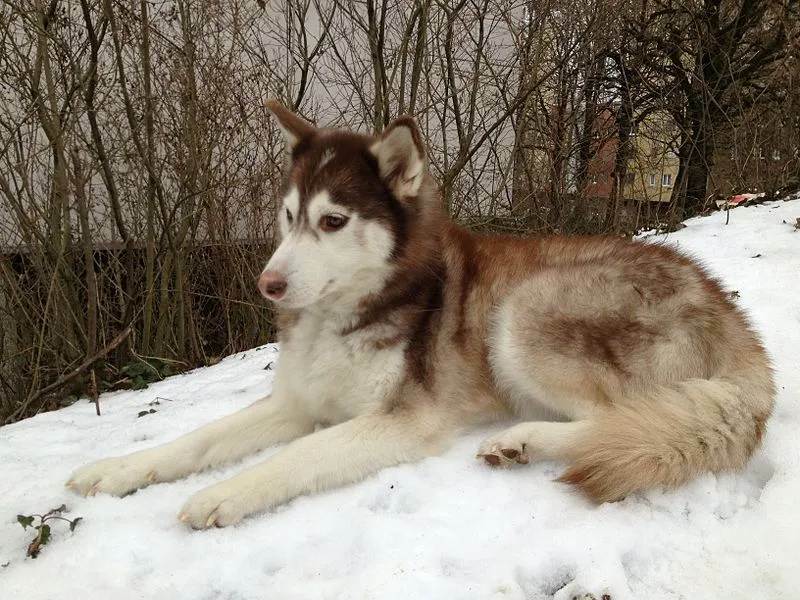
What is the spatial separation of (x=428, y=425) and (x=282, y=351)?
801mm

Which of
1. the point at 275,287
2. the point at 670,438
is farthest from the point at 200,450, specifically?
the point at 670,438

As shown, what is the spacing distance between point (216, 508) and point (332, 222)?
1.17m

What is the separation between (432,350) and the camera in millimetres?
2510

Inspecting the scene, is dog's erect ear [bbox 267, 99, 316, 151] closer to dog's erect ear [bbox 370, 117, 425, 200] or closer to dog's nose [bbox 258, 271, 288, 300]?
dog's erect ear [bbox 370, 117, 425, 200]

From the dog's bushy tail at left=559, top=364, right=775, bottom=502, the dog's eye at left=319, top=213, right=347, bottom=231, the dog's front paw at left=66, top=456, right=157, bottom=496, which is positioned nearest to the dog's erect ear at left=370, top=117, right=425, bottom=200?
the dog's eye at left=319, top=213, right=347, bottom=231

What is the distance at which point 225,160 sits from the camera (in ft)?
18.3

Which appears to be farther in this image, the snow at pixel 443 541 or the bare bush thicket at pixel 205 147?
the bare bush thicket at pixel 205 147

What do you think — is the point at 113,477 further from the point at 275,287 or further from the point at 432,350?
the point at 432,350

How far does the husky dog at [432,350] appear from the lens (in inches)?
79.2

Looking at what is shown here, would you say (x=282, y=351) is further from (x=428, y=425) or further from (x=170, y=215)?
(x=170, y=215)

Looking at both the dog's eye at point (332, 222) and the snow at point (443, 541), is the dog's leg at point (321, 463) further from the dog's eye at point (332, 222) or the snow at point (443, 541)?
the dog's eye at point (332, 222)

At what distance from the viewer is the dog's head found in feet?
7.33

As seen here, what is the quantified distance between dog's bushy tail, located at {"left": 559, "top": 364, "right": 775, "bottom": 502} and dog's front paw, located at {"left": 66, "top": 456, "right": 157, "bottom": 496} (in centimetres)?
161

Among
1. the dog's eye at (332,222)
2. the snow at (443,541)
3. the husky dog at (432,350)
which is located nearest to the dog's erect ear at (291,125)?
the husky dog at (432,350)
